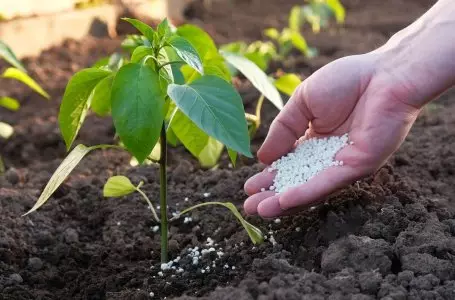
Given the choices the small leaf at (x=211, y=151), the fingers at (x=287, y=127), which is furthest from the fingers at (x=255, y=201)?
the small leaf at (x=211, y=151)

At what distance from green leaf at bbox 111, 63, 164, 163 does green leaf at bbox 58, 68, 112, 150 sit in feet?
0.38

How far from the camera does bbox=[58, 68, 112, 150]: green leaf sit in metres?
1.40

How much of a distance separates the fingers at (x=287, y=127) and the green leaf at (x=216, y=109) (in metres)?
0.41

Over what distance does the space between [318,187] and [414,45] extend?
0.41 m

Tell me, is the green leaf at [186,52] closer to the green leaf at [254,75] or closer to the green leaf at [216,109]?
the green leaf at [216,109]

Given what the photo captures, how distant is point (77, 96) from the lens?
55.8 inches

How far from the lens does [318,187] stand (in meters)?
1.52

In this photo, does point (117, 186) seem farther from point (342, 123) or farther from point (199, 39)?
point (342, 123)

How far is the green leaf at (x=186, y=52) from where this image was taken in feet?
4.36

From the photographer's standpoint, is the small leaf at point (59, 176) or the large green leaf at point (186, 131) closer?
the small leaf at point (59, 176)

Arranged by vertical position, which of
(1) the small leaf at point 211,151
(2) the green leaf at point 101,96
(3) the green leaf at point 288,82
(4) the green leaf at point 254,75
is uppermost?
(3) the green leaf at point 288,82

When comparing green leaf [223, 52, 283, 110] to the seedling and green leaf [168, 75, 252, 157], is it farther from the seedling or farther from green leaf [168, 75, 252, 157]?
green leaf [168, 75, 252, 157]

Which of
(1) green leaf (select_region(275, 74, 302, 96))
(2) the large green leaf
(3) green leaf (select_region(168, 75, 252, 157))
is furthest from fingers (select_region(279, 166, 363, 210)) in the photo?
(1) green leaf (select_region(275, 74, 302, 96))

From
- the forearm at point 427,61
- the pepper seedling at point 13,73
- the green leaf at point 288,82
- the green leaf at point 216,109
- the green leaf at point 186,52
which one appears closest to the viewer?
the green leaf at point 216,109
